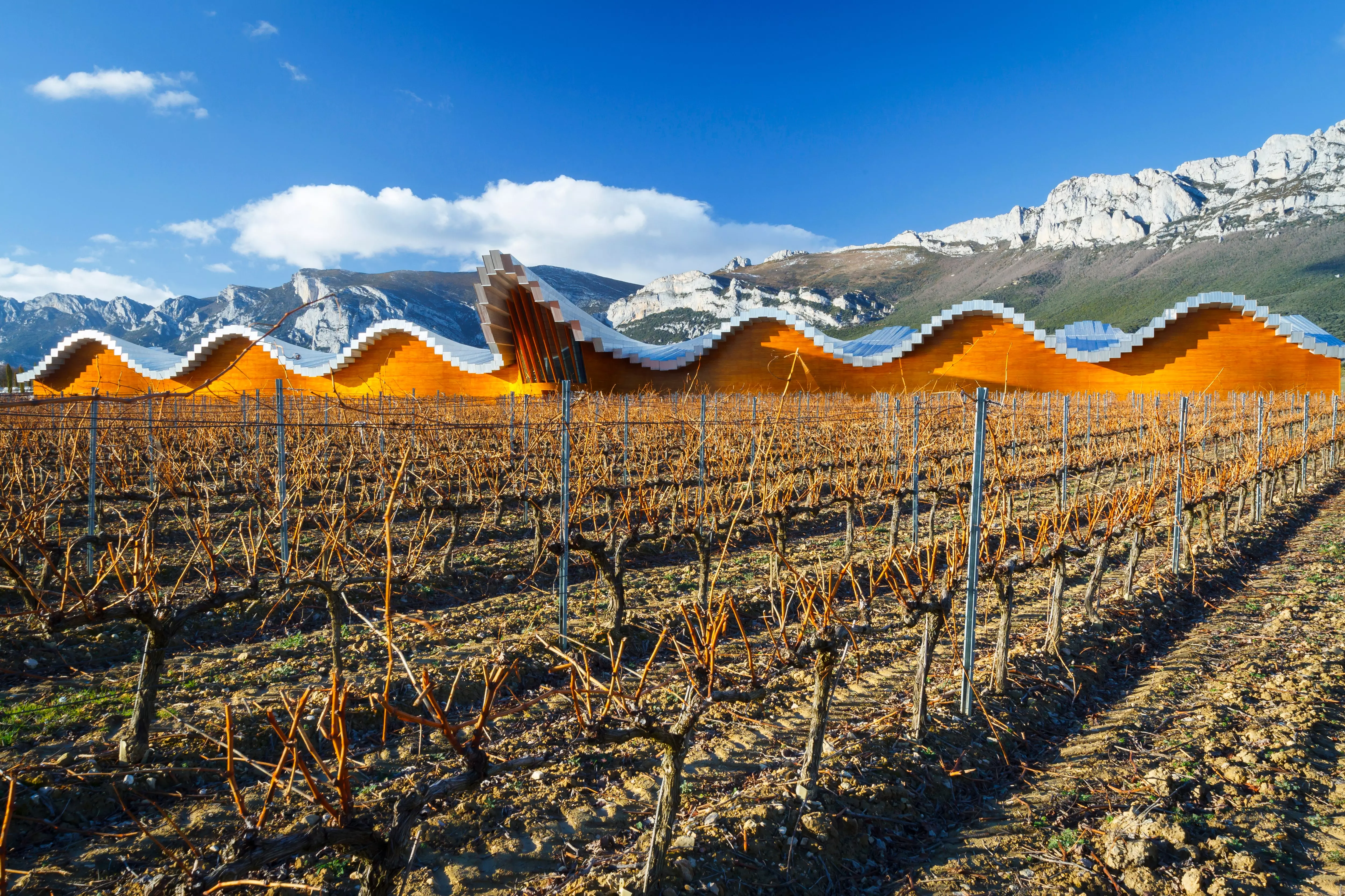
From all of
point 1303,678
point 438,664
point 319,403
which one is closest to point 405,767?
point 438,664

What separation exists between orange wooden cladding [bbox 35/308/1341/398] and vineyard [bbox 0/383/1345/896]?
620 inches

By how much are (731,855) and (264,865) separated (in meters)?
1.69

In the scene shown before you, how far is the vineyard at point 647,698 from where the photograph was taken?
8.28 feet

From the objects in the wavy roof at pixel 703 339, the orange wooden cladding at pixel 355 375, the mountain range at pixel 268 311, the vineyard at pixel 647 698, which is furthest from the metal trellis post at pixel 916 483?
the mountain range at pixel 268 311

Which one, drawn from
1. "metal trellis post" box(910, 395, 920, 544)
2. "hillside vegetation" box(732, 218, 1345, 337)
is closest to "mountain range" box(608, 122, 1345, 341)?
"hillside vegetation" box(732, 218, 1345, 337)

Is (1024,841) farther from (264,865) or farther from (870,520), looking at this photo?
(870,520)

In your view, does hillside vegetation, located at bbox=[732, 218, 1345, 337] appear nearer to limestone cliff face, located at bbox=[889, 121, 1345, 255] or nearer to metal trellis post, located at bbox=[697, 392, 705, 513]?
limestone cliff face, located at bbox=[889, 121, 1345, 255]

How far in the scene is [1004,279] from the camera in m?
78.6

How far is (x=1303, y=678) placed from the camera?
13.4 ft

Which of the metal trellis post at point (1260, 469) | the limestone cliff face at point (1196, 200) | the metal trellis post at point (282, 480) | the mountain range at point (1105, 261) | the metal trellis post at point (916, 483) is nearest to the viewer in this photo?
the metal trellis post at point (282, 480)

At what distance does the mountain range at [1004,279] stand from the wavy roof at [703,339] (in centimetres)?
1885

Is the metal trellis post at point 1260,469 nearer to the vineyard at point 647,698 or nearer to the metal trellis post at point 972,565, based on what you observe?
the vineyard at point 647,698

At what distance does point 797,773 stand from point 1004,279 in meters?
87.3

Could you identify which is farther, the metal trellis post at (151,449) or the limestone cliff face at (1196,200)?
the limestone cliff face at (1196,200)
